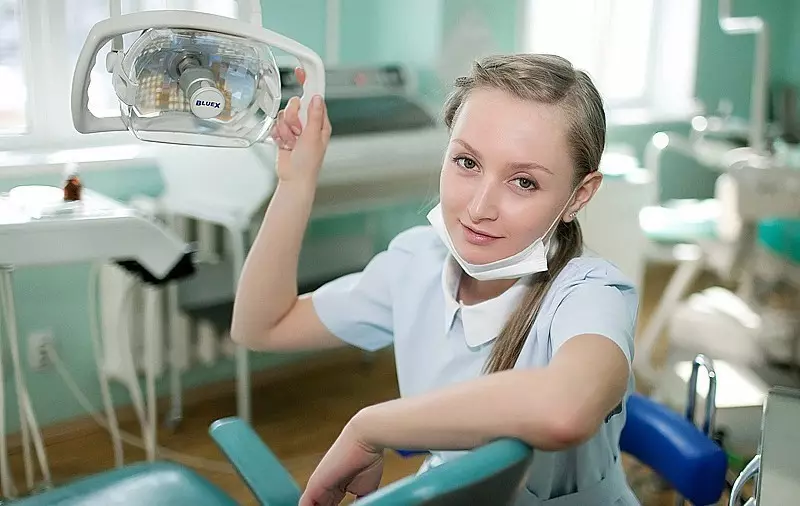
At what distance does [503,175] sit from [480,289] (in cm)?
23

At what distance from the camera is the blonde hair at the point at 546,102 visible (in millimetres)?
1057

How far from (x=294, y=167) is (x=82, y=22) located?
172 cm

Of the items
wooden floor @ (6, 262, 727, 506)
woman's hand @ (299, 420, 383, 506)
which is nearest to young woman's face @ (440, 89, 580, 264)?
woman's hand @ (299, 420, 383, 506)

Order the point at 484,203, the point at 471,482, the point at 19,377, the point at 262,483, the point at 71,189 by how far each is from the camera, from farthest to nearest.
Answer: the point at 19,377 → the point at 71,189 → the point at 484,203 → the point at 262,483 → the point at 471,482

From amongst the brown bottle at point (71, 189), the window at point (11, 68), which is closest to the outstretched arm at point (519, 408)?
the brown bottle at point (71, 189)

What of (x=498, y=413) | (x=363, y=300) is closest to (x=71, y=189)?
(x=363, y=300)

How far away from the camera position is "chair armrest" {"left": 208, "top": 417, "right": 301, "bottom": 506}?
36.9 inches

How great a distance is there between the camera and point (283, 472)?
978 mm

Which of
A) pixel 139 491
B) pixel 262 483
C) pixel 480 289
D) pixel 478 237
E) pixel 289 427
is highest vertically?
pixel 478 237

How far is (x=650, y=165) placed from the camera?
3.50m

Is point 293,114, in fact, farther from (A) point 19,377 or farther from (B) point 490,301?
(A) point 19,377

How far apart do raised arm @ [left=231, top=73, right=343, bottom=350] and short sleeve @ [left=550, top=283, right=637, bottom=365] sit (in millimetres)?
378

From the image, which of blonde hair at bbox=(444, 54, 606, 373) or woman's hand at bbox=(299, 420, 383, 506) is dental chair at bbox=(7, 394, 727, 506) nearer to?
woman's hand at bbox=(299, 420, 383, 506)

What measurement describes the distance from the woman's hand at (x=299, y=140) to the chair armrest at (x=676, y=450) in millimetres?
569
